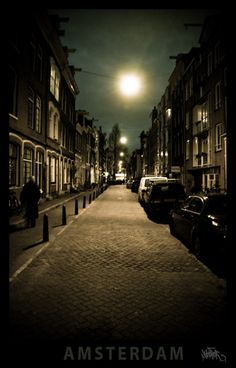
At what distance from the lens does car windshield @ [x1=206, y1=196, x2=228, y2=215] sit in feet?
22.5

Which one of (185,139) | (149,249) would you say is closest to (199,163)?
(185,139)

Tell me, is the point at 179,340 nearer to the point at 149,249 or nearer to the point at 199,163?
the point at 149,249

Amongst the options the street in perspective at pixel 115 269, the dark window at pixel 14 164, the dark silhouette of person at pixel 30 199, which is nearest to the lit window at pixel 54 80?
the street in perspective at pixel 115 269

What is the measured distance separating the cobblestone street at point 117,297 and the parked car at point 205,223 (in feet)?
1.62

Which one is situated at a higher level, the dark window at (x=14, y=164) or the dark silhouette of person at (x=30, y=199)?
the dark window at (x=14, y=164)

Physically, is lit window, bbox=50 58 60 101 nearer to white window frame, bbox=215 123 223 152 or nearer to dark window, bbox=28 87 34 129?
dark window, bbox=28 87 34 129

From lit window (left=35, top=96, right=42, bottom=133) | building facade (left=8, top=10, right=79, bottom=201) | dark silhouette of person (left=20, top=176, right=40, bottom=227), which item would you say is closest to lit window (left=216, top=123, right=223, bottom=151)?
building facade (left=8, top=10, right=79, bottom=201)

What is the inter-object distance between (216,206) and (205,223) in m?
0.72

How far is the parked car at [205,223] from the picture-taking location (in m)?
5.83

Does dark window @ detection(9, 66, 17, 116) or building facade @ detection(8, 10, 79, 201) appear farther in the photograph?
building facade @ detection(8, 10, 79, 201)

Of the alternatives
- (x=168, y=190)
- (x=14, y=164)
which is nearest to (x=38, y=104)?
(x=14, y=164)

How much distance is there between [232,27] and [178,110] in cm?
3698

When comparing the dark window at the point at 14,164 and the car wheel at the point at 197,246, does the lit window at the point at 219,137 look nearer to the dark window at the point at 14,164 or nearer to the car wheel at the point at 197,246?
the dark window at the point at 14,164

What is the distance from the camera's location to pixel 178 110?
38.1 meters
